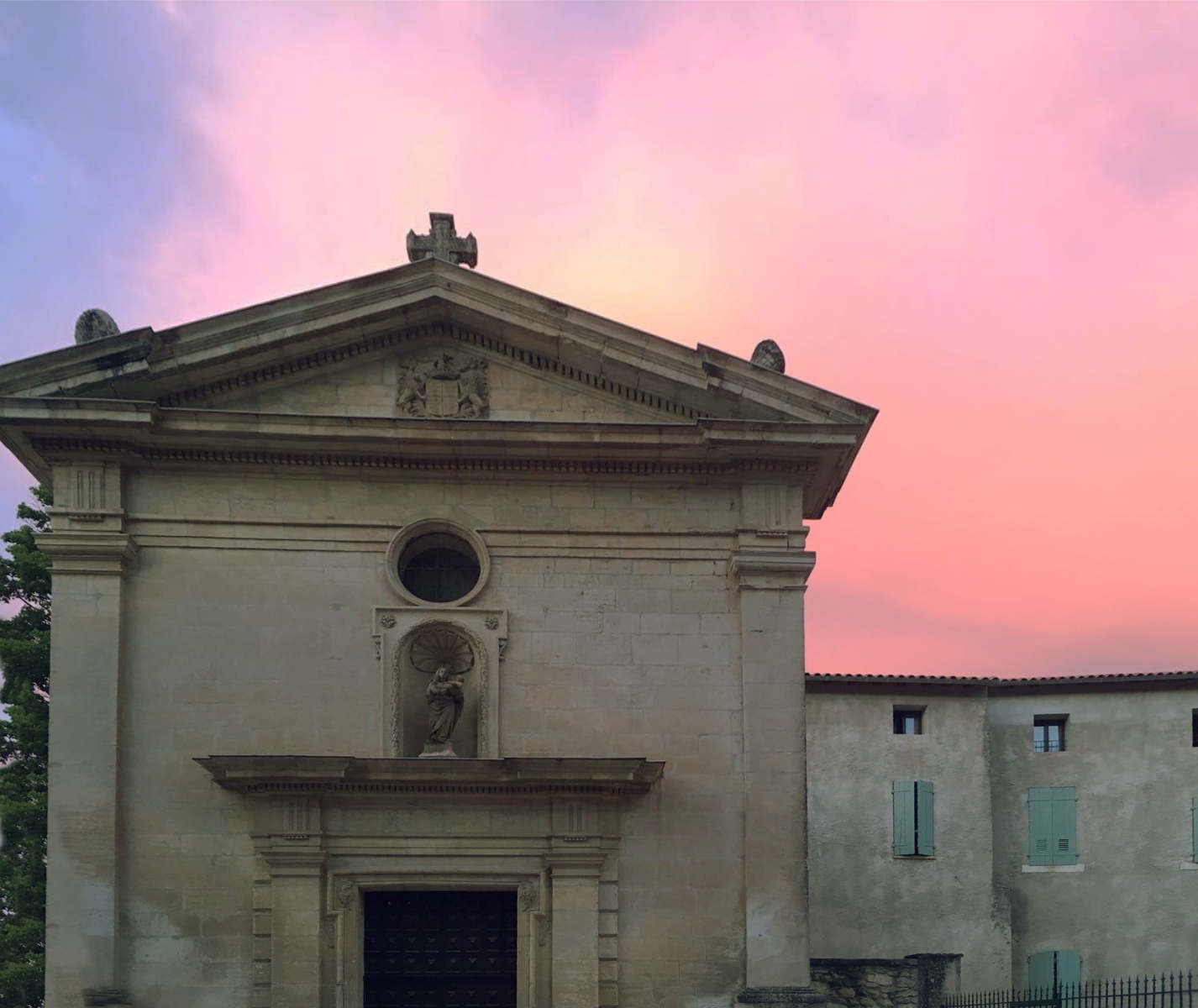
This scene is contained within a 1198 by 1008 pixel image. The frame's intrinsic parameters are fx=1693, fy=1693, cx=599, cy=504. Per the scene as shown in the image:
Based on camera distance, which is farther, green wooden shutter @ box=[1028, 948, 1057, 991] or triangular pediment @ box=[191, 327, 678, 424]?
green wooden shutter @ box=[1028, 948, 1057, 991]

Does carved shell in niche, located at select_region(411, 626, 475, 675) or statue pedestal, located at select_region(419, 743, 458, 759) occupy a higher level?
carved shell in niche, located at select_region(411, 626, 475, 675)

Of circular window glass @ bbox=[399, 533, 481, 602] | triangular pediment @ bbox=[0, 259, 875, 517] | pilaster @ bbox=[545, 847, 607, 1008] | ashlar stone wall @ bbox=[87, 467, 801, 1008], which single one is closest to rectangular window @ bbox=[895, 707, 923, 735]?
triangular pediment @ bbox=[0, 259, 875, 517]

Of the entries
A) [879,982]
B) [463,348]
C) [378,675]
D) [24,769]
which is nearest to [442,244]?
[463,348]

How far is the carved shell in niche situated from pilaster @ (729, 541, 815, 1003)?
2.97 meters

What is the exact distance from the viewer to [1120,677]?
29.6 meters

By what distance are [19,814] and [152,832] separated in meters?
11.3

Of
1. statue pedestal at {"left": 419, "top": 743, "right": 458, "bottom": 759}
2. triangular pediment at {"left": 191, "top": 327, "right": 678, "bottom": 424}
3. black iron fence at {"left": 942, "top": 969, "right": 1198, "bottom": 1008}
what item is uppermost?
triangular pediment at {"left": 191, "top": 327, "right": 678, "bottom": 424}

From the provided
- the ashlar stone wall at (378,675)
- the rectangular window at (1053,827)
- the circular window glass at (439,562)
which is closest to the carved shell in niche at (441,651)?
the circular window glass at (439,562)

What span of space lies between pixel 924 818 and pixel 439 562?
13.7 meters

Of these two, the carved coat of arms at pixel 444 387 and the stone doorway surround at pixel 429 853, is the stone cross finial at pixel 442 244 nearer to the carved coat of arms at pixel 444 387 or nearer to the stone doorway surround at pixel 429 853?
the carved coat of arms at pixel 444 387

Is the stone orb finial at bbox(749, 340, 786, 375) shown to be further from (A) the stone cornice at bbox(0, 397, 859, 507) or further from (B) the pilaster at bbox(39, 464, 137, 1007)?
(B) the pilaster at bbox(39, 464, 137, 1007)

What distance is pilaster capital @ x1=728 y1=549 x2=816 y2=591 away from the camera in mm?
18234

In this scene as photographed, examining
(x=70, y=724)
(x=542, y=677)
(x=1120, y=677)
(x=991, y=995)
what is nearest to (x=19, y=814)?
(x=70, y=724)

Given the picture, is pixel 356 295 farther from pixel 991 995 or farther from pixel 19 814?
pixel 991 995
